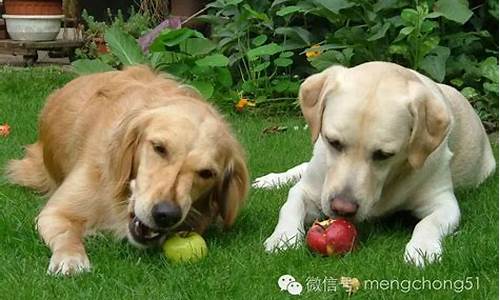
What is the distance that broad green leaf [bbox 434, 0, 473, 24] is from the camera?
22.4ft

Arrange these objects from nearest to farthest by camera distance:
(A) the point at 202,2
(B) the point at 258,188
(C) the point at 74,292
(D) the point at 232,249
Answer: (C) the point at 74,292
(D) the point at 232,249
(B) the point at 258,188
(A) the point at 202,2

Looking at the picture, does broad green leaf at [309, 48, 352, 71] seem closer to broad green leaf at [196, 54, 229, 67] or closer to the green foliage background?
the green foliage background

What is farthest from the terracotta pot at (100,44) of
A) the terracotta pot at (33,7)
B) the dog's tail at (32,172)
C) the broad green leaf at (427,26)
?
the dog's tail at (32,172)

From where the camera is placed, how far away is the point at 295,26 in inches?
311

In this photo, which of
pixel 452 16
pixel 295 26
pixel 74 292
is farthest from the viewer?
pixel 295 26

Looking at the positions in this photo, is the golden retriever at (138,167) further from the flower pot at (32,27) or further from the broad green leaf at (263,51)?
the flower pot at (32,27)

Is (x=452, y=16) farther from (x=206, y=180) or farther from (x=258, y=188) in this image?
(x=206, y=180)

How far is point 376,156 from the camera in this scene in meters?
3.78

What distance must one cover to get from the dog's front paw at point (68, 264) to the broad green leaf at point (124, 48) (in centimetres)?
388

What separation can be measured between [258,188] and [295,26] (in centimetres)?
322

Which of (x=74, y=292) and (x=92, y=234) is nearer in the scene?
(x=74, y=292)

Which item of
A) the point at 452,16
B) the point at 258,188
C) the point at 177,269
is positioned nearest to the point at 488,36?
the point at 452,16

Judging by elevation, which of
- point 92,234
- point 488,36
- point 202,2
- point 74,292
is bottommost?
point 202,2

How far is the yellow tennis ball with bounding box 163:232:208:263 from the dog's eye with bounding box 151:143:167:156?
1.22ft
